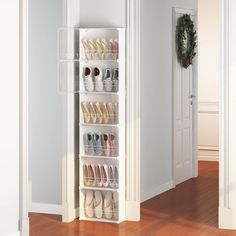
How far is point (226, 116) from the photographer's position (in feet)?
21.9

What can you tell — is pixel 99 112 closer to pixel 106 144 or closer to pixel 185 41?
pixel 106 144

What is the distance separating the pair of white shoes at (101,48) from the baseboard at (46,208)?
1.71 meters

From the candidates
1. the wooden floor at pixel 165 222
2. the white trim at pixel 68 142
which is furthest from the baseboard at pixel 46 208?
the white trim at pixel 68 142

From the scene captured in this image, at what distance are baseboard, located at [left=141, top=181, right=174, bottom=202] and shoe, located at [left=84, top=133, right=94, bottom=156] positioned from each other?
1171 millimetres

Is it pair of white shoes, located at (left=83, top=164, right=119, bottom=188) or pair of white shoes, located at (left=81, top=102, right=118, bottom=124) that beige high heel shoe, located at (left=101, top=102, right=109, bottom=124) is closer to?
pair of white shoes, located at (left=81, top=102, right=118, bottom=124)

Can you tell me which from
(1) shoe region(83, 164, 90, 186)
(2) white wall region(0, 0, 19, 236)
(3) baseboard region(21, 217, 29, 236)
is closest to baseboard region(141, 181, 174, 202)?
(1) shoe region(83, 164, 90, 186)

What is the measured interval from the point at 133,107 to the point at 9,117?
1.65m

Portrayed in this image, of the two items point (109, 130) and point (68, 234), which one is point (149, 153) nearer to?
point (109, 130)

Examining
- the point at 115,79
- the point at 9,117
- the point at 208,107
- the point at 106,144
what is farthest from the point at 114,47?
the point at 208,107

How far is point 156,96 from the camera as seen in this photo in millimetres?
8320

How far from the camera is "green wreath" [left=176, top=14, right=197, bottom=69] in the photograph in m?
9.06

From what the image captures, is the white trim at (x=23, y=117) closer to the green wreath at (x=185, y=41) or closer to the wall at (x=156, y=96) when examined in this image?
the wall at (x=156, y=96)

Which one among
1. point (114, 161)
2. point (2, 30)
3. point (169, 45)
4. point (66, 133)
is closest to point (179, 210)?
point (114, 161)

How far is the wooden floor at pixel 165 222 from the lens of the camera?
656 cm
